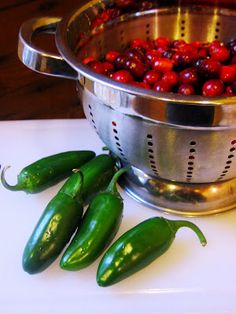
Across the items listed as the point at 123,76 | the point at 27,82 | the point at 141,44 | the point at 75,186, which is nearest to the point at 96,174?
the point at 75,186

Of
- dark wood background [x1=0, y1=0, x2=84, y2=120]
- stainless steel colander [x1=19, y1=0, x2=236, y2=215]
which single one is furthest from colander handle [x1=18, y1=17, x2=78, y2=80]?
dark wood background [x1=0, y1=0, x2=84, y2=120]

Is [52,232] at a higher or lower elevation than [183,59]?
lower

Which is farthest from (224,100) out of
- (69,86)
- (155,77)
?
(69,86)

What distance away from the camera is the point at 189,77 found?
0.74 meters

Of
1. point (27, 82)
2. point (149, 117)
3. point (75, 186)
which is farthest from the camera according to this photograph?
point (27, 82)

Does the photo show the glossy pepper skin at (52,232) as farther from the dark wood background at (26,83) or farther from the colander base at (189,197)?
the dark wood background at (26,83)

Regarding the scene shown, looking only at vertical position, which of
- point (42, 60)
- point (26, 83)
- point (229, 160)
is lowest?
point (26, 83)

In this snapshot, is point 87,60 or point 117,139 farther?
point 87,60

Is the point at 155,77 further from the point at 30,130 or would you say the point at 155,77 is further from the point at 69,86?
the point at 69,86

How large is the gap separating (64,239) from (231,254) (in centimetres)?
26

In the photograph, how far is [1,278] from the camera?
0.67 metres

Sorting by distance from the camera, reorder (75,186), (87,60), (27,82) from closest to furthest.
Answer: (75,186) < (87,60) < (27,82)

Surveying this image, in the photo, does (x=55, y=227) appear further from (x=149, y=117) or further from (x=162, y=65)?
(x=162, y=65)

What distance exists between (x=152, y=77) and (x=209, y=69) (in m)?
0.09
